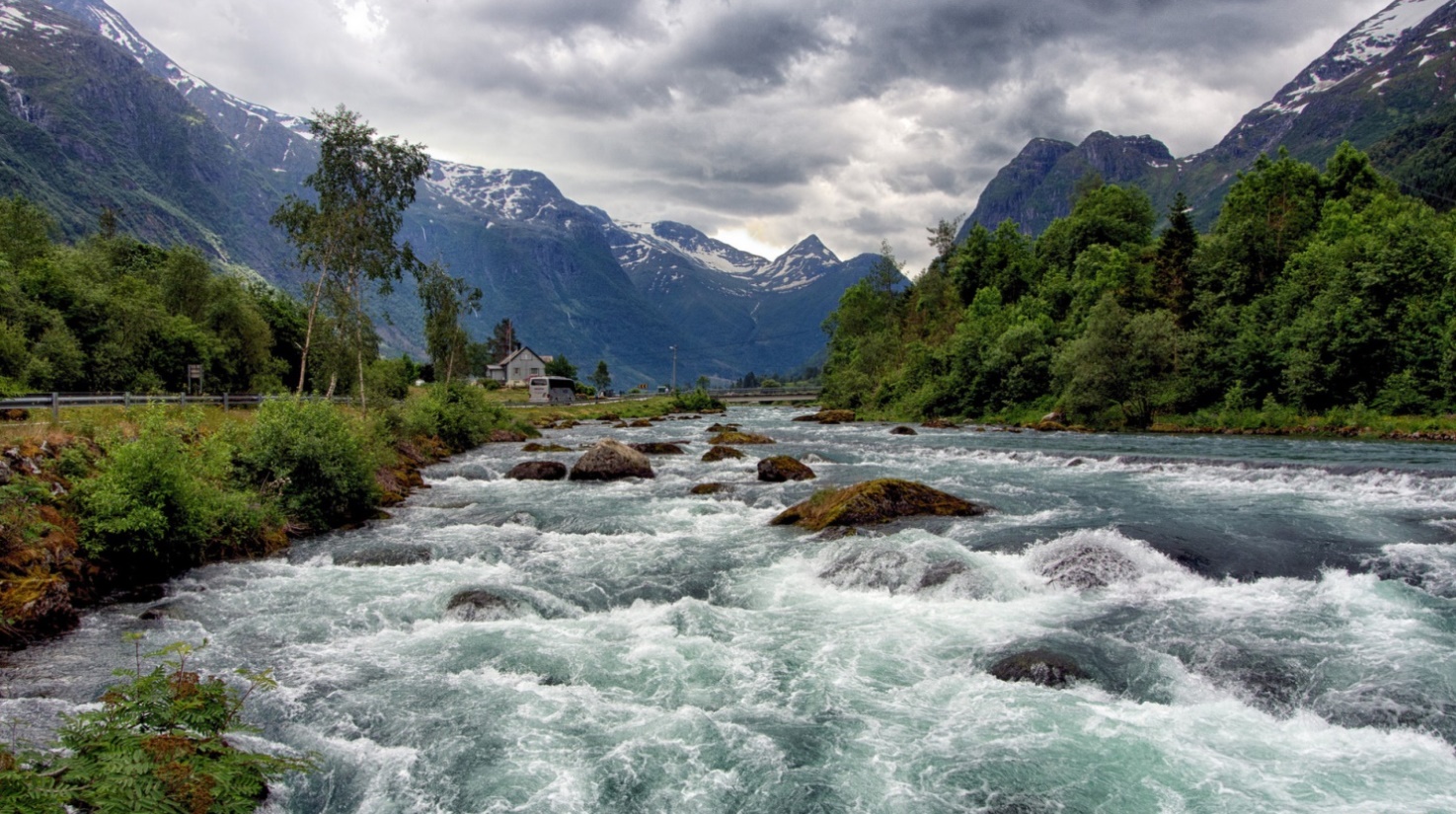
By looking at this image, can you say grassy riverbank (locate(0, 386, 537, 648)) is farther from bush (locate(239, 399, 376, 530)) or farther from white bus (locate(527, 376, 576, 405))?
white bus (locate(527, 376, 576, 405))

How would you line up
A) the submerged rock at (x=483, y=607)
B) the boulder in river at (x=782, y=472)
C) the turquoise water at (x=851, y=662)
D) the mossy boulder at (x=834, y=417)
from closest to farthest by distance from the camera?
the turquoise water at (x=851, y=662) < the submerged rock at (x=483, y=607) < the boulder in river at (x=782, y=472) < the mossy boulder at (x=834, y=417)

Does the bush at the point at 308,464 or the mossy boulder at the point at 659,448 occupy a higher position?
the bush at the point at 308,464

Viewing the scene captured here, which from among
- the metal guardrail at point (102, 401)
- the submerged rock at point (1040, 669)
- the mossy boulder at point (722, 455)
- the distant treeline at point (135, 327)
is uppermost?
the distant treeline at point (135, 327)

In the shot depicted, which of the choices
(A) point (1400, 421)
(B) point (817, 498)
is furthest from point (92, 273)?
(A) point (1400, 421)

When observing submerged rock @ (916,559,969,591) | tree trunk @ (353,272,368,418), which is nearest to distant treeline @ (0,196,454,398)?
tree trunk @ (353,272,368,418)

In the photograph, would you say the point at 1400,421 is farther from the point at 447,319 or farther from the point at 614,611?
the point at 447,319

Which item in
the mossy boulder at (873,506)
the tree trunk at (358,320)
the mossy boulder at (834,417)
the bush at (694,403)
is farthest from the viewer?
the bush at (694,403)

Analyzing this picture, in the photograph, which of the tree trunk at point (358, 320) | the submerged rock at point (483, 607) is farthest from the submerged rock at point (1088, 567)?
the tree trunk at point (358, 320)

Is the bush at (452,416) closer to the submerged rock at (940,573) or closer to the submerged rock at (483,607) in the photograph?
the submerged rock at (483,607)

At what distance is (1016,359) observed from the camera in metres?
65.9

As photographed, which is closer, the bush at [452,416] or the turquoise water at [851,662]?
the turquoise water at [851,662]

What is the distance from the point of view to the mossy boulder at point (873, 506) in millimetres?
19109

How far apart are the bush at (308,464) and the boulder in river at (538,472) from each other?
28.6 ft

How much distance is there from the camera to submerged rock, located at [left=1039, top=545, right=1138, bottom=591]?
14.0 meters
